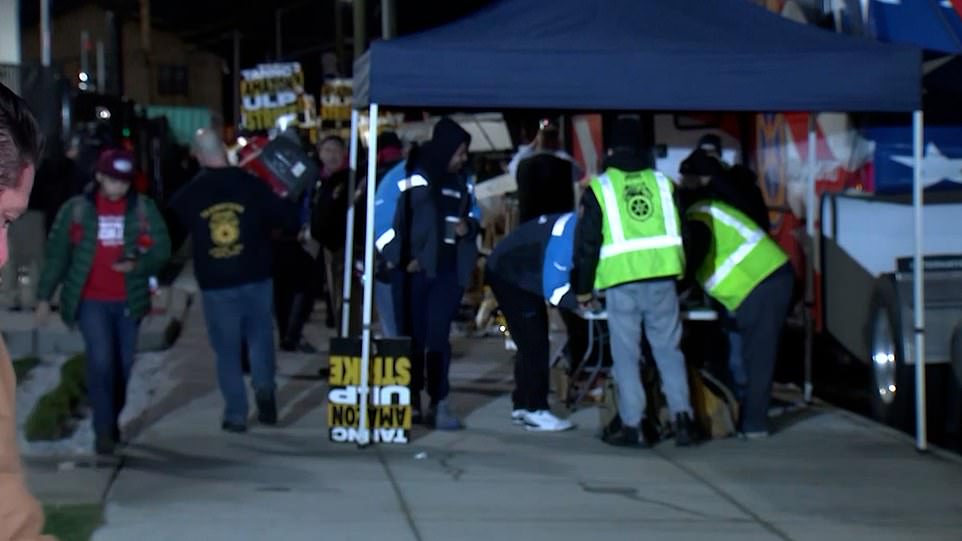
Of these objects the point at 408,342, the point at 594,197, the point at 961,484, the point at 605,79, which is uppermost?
the point at 605,79

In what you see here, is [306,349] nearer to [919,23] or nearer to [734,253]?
[734,253]

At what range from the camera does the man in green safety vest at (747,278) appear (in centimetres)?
1059

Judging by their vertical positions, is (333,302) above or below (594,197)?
below

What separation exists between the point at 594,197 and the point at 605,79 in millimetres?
698

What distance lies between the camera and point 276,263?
48.0ft

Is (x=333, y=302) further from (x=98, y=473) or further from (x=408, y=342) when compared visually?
(x=98, y=473)

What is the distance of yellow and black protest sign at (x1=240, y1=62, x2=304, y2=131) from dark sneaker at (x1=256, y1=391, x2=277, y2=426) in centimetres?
1654

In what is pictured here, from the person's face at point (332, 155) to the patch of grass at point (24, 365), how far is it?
2.99 m

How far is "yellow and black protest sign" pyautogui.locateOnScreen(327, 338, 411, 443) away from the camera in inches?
409

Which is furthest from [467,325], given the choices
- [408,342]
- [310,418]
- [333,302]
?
[408,342]

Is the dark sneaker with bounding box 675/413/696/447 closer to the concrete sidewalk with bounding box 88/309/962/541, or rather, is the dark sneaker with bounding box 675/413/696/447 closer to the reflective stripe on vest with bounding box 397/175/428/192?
the concrete sidewalk with bounding box 88/309/962/541

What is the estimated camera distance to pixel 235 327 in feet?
35.4

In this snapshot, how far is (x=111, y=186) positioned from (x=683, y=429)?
11.9 feet

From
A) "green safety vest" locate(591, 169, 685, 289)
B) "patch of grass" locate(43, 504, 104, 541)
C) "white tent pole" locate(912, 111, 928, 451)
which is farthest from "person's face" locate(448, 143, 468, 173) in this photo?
"patch of grass" locate(43, 504, 104, 541)
